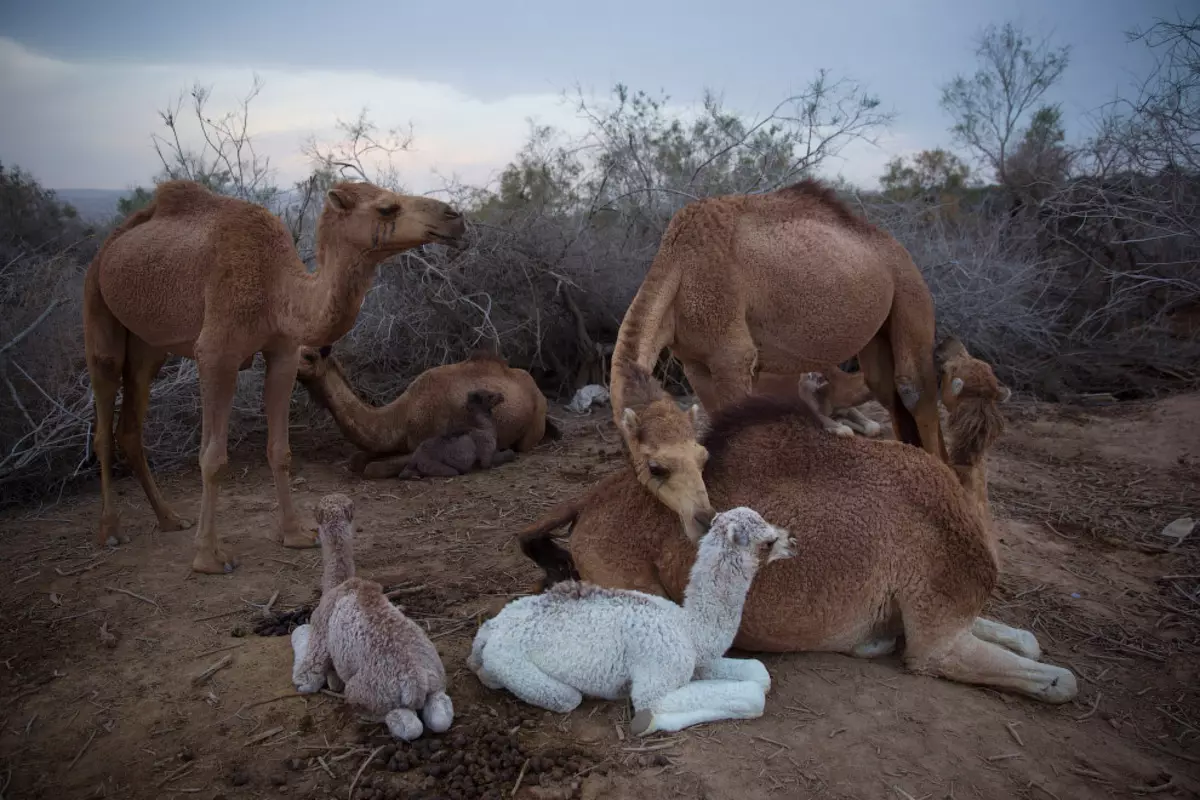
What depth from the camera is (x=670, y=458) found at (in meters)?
3.77

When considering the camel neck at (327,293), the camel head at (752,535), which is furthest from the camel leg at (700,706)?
the camel neck at (327,293)

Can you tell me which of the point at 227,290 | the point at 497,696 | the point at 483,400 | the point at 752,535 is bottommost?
the point at 497,696

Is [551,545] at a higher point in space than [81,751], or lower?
higher

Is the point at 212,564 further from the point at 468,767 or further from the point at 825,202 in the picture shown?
the point at 825,202

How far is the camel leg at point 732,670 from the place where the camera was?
11.3 ft

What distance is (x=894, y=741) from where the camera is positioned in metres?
3.23

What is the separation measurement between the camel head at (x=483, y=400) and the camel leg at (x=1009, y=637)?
5249mm

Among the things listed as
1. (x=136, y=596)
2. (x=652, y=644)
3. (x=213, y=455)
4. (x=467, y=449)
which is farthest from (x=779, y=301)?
(x=136, y=596)

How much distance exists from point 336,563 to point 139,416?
3262 mm

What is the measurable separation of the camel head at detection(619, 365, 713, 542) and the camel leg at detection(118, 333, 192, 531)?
3858 millimetres

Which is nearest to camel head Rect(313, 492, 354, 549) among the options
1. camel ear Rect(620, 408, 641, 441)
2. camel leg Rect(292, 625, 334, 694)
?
camel leg Rect(292, 625, 334, 694)

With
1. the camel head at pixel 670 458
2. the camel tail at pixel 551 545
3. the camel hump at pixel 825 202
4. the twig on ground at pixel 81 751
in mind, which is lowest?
the twig on ground at pixel 81 751

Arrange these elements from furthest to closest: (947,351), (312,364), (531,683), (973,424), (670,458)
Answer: (312,364), (947,351), (973,424), (670,458), (531,683)

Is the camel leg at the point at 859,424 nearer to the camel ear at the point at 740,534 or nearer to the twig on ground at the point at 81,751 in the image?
the camel ear at the point at 740,534
